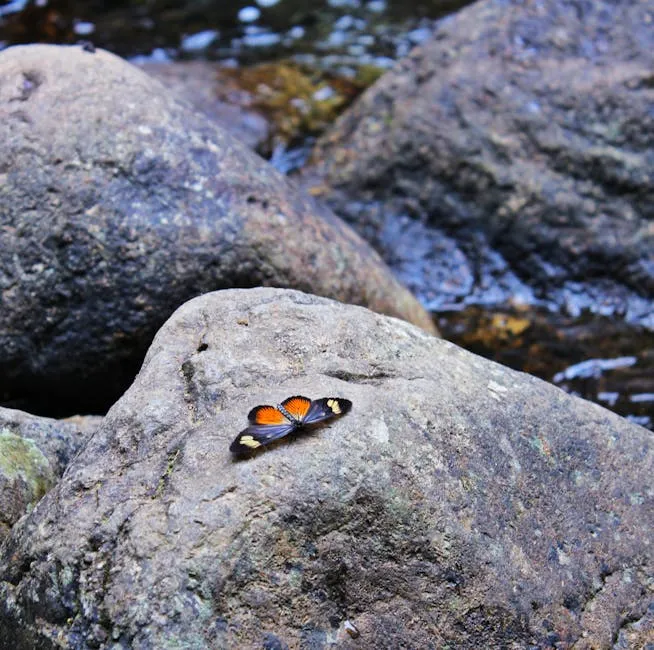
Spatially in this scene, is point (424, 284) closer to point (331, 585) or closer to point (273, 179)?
point (273, 179)

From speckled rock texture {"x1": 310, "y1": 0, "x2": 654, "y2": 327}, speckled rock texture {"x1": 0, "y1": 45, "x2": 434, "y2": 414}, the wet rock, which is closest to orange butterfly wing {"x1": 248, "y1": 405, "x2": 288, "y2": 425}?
speckled rock texture {"x1": 0, "y1": 45, "x2": 434, "y2": 414}

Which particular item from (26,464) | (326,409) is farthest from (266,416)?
(26,464)

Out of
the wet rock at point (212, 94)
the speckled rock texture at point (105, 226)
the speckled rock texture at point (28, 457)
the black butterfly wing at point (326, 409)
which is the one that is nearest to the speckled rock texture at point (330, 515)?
the black butterfly wing at point (326, 409)

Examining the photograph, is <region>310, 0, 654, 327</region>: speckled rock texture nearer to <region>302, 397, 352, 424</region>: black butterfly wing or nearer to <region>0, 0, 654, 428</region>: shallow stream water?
<region>0, 0, 654, 428</region>: shallow stream water

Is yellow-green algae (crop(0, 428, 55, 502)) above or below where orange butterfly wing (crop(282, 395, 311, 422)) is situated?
below

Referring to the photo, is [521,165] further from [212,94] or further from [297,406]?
[297,406]

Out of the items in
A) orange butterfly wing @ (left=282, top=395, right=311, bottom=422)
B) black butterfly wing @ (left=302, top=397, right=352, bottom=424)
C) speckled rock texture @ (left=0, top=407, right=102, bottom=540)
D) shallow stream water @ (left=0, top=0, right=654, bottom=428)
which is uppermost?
orange butterfly wing @ (left=282, top=395, right=311, bottom=422)
